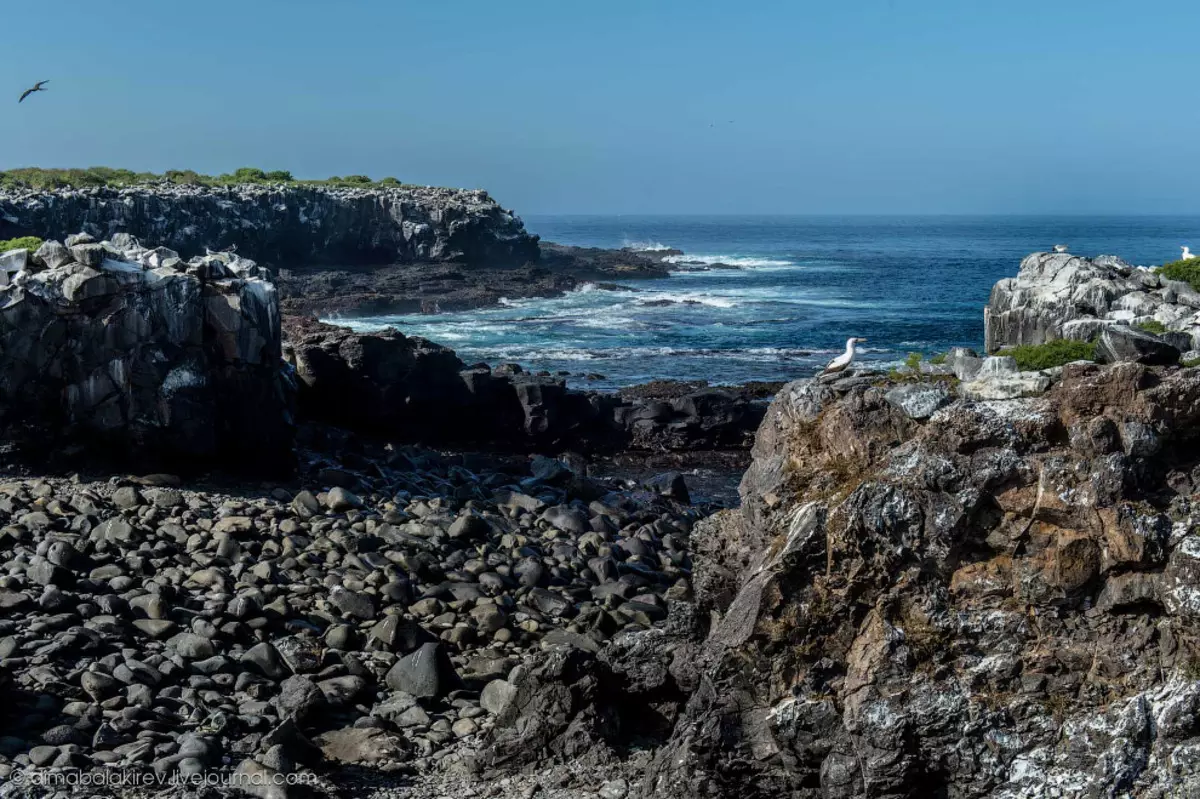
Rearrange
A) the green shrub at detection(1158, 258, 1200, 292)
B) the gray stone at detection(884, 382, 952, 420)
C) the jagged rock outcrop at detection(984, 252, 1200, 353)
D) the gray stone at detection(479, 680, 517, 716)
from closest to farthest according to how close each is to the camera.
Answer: the gray stone at detection(884, 382, 952, 420) → the gray stone at detection(479, 680, 517, 716) → the jagged rock outcrop at detection(984, 252, 1200, 353) → the green shrub at detection(1158, 258, 1200, 292)

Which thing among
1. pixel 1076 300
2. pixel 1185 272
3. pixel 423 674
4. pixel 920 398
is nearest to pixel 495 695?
pixel 423 674

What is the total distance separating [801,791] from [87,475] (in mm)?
19196

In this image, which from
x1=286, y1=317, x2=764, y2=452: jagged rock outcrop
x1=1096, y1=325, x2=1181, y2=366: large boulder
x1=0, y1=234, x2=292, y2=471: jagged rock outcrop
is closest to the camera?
x1=1096, y1=325, x2=1181, y2=366: large boulder

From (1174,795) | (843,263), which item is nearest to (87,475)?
(1174,795)

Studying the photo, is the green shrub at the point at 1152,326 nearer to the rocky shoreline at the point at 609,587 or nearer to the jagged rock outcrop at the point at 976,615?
the rocky shoreline at the point at 609,587

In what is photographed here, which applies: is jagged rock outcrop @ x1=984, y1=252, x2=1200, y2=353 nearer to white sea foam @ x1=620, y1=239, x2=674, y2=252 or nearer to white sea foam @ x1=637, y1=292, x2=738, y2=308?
white sea foam @ x1=637, y1=292, x2=738, y2=308

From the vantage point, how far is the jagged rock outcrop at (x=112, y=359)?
2578cm

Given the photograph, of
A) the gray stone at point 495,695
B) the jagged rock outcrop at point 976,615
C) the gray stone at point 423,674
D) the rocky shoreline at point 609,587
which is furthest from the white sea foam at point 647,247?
the jagged rock outcrop at point 976,615

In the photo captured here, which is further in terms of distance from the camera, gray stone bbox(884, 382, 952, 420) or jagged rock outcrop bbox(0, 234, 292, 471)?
jagged rock outcrop bbox(0, 234, 292, 471)

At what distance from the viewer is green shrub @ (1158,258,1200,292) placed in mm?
23795

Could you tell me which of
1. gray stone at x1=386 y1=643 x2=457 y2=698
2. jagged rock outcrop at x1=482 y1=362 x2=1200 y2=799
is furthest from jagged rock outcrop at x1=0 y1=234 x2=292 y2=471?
jagged rock outcrop at x1=482 y1=362 x2=1200 y2=799

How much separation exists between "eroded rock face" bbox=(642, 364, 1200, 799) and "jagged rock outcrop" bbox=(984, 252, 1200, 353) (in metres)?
7.75

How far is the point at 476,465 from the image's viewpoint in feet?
104

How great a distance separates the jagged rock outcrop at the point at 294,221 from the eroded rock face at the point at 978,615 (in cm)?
5781
